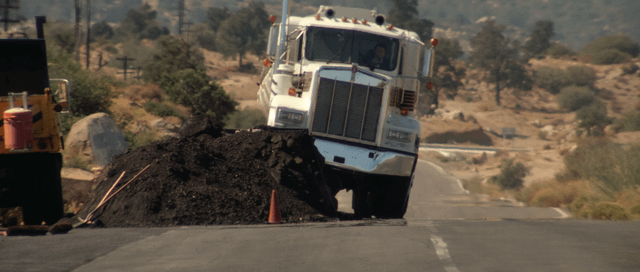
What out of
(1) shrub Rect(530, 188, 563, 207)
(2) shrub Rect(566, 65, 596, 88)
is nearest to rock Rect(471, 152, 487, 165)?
(1) shrub Rect(530, 188, 563, 207)

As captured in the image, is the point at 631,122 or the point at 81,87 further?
the point at 631,122

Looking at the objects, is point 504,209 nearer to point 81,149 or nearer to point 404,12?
point 81,149

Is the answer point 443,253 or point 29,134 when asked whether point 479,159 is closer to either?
point 29,134

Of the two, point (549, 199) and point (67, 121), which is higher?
point (67, 121)

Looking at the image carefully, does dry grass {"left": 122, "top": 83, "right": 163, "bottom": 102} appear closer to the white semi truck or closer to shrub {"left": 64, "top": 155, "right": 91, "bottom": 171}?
shrub {"left": 64, "top": 155, "right": 91, "bottom": 171}

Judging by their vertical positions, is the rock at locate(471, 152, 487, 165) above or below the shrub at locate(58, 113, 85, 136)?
below

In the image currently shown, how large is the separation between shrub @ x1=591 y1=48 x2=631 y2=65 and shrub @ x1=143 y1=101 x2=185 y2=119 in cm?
9251

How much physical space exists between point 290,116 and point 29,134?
4.70 metres

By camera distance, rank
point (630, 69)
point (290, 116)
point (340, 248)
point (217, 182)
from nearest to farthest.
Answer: point (340, 248)
point (217, 182)
point (290, 116)
point (630, 69)

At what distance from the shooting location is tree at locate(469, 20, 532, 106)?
313 feet

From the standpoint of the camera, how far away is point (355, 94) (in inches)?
489

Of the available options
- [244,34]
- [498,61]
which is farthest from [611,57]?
[244,34]

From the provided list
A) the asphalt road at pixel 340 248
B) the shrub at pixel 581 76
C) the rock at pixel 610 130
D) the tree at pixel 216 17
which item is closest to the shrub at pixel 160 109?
the asphalt road at pixel 340 248

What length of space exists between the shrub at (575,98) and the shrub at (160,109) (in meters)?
70.6
